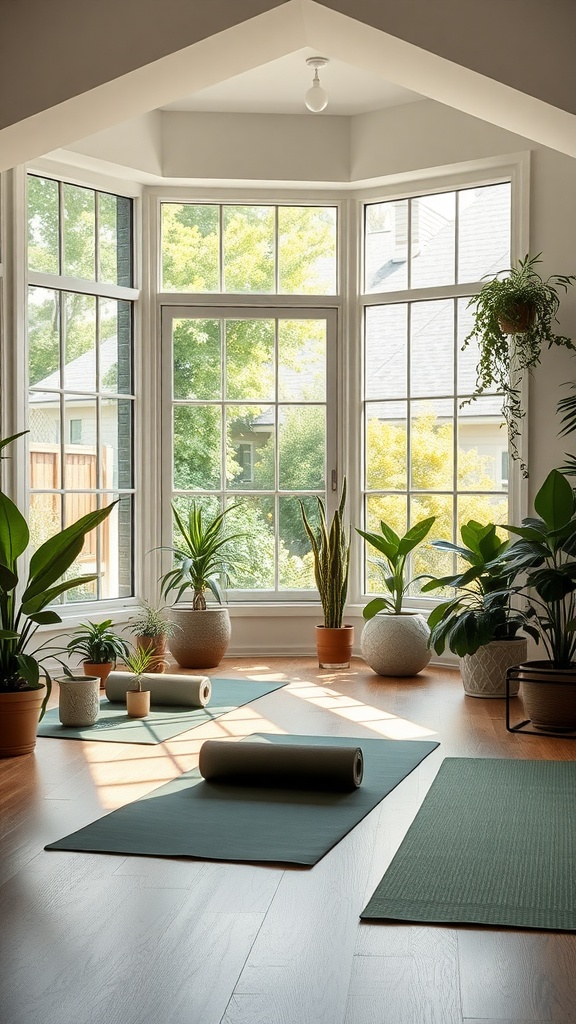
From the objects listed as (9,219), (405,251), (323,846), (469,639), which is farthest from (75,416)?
(323,846)

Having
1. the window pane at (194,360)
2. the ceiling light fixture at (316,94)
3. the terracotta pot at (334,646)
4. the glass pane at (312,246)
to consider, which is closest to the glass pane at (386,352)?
the glass pane at (312,246)

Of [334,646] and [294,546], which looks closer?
[334,646]

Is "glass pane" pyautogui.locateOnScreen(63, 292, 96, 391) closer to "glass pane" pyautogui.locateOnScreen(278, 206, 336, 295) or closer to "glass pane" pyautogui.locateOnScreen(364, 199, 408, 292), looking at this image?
"glass pane" pyautogui.locateOnScreen(278, 206, 336, 295)

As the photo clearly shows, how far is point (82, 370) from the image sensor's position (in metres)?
6.71

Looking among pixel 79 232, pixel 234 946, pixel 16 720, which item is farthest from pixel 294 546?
pixel 234 946

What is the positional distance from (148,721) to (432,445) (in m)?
2.81

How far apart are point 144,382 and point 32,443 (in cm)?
105

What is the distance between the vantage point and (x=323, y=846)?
321 centimetres

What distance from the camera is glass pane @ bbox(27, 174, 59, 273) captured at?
6363 mm

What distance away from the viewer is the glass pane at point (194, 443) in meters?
7.21

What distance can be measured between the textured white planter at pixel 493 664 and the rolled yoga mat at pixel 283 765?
6.37 feet

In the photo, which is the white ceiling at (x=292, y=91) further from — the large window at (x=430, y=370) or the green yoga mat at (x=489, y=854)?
the green yoga mat at (x=489, y=854)

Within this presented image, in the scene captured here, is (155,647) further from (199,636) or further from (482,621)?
(482,621)

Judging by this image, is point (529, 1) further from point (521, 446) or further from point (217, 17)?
point (521, 446)
